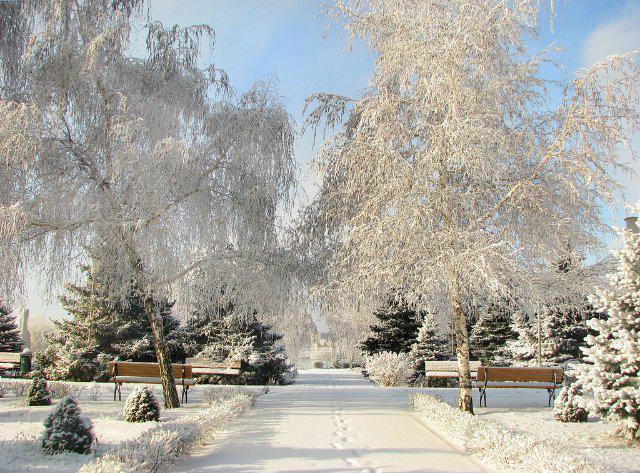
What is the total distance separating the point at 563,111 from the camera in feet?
37.7

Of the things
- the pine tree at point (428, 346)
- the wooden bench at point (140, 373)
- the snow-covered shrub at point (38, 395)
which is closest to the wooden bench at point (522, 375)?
the wooden bench at point (140, 373)

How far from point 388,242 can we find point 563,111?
4.15 metres

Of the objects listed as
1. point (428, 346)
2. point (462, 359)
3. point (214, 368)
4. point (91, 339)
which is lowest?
point (214, 368)

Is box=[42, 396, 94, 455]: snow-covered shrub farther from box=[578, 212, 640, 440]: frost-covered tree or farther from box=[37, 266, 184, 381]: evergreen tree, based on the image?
box=[37, 266, 184, 381]: evergreen tree

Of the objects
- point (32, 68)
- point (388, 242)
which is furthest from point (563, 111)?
point (32, 68)

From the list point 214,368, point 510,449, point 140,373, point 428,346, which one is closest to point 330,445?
point 510,449

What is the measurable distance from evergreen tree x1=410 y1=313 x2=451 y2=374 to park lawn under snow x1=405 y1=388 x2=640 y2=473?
31.4 ft

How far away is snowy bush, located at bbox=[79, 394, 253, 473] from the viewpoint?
567 cm

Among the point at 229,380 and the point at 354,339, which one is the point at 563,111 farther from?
the point at 354,339

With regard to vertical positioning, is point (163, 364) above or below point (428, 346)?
below

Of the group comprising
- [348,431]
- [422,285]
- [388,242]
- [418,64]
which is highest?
[418,64]

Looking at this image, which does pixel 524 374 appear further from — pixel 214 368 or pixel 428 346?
pixel 428 346

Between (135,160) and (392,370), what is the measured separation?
13202 millimetres

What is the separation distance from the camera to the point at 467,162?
10.9m
